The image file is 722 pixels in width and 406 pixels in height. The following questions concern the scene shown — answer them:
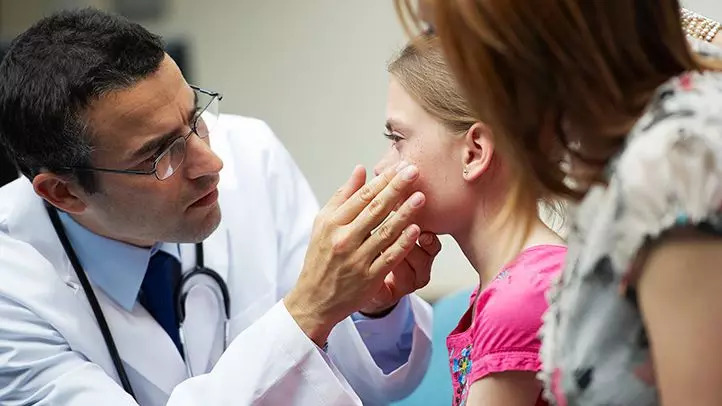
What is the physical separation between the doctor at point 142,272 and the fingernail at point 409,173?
0.11m

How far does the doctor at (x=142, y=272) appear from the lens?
4.35ft

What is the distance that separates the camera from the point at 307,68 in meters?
3.39

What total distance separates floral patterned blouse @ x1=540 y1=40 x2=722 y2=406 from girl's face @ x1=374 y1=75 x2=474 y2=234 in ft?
1.53

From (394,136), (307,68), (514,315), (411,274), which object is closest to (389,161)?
(394,136)

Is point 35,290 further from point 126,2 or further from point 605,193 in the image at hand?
point 126,2

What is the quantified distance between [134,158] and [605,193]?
1.01 metres

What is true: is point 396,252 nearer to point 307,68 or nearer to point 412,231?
point 412,231

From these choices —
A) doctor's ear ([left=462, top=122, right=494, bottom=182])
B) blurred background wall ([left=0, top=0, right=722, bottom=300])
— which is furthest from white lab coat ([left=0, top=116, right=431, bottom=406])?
blurred background wall ([left=0, top=0, right=722, bottom=300])

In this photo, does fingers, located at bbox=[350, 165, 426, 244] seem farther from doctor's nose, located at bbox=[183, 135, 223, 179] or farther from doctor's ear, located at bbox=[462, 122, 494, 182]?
doctor's nose, located at bbox=[183, 135, 223, 179]

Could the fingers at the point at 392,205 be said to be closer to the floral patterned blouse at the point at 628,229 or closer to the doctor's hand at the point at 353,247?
the doctor's hand at the point at 353,247

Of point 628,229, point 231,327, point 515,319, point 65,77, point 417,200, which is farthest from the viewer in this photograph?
point 231,327

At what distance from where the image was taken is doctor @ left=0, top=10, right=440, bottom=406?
4.35 feet

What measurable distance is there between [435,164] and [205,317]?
0.63 m

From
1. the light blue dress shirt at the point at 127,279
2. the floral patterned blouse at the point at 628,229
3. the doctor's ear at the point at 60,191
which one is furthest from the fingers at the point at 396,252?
the doctor's ear at the point at 60,191
